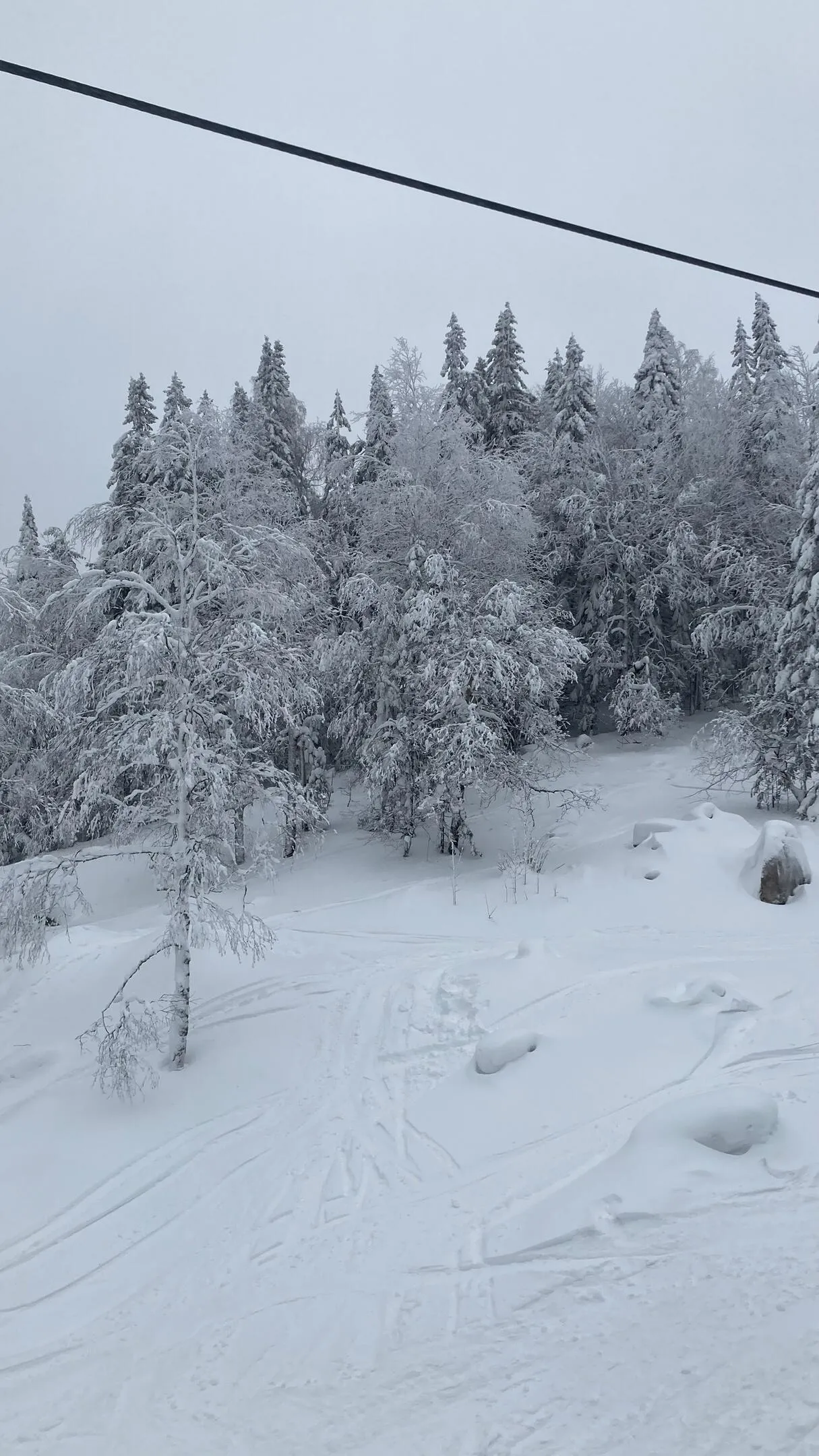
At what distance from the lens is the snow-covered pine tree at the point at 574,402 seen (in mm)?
27031

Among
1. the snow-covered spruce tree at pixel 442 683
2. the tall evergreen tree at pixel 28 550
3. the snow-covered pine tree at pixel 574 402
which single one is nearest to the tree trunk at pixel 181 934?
the snow-covered spruce tree at pixel 442 683

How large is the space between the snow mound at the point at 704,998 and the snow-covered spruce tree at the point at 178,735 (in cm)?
486

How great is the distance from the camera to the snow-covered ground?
14.2ft

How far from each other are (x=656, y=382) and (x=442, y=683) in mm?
19675

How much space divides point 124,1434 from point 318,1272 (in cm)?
162

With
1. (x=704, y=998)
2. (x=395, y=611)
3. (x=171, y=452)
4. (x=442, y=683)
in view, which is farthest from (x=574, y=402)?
(x=704, y=998)

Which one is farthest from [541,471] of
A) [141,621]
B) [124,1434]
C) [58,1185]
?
[124,1434]

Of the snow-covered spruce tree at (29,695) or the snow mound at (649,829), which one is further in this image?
the snow-covered spruce tree at (29,695)

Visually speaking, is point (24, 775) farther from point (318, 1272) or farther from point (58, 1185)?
point (318, 1272)

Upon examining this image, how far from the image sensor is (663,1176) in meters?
5.86

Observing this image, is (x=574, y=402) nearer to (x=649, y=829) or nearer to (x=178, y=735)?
(x=649, y=829)

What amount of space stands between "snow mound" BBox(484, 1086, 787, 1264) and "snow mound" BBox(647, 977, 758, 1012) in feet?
8.17

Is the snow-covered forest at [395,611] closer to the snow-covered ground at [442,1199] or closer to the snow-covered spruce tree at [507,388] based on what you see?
the snow-covered spruce tree at [507,388]

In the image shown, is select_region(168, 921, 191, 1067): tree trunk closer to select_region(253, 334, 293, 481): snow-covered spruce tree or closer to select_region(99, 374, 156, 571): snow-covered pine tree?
select_region(99, 374, 156, 571): snow-covered pine tree
